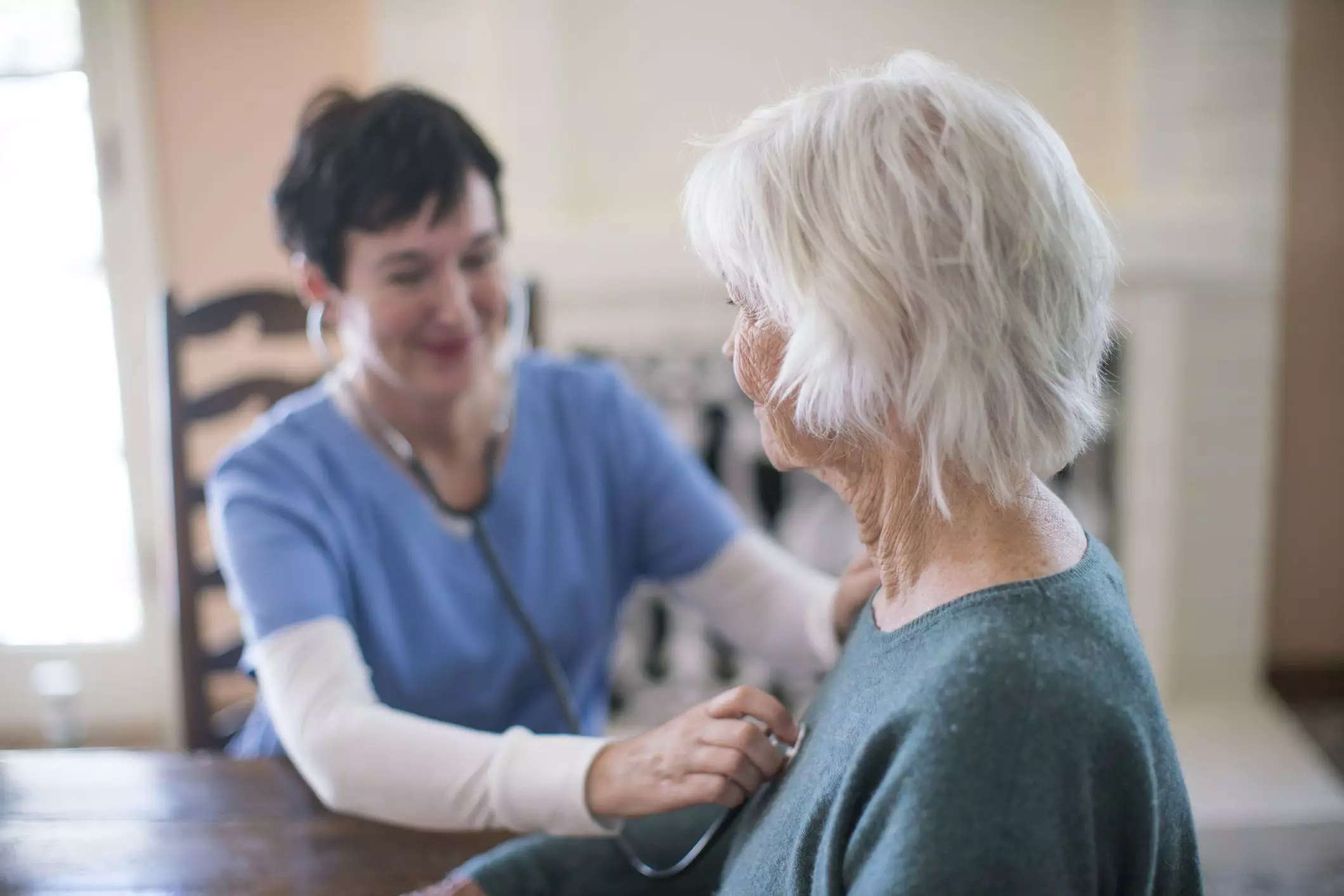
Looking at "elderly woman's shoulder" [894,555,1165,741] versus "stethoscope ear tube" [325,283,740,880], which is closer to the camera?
"elderly woman's shoulder" [894,555,1165,741]

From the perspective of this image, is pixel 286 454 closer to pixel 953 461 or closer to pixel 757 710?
pixel 757 710

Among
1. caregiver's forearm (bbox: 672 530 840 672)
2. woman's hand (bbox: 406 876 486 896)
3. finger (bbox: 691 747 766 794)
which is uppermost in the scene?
finger (bbox: 691 747 766 794)

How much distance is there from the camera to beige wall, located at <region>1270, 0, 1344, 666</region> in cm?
212

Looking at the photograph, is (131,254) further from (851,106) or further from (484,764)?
(851,106)

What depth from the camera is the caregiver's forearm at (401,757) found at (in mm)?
831

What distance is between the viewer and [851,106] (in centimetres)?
61

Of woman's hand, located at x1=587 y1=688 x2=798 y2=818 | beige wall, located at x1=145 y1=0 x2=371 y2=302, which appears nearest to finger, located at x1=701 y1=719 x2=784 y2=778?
woman's hand, located at x1=587 y1=688 x2=798 y2=818

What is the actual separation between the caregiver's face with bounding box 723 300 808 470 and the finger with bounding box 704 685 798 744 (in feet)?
0.55

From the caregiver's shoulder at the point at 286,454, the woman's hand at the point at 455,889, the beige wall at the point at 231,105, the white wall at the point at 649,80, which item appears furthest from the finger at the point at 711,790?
the beige wall at the point at 231,105

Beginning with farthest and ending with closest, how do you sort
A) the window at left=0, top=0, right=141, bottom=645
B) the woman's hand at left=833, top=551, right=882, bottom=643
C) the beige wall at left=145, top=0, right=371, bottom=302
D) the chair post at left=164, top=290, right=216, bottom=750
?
the window at left=0, top=0, right=141, bottom=645 < the beige wall at left=145, top=0, right=371, bottom=302 < the chair post at left=164, top=290, right=216, bottom=750 < the woman's hand at left=833, top=551, right=882, bottom=643

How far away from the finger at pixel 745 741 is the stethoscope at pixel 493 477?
0.21 metres

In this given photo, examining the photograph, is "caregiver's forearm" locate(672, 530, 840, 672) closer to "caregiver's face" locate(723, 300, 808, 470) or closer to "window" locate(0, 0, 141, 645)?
"caregiver's face" locate(723, 300, 808, 470)

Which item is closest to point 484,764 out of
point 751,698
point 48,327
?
point 751,698

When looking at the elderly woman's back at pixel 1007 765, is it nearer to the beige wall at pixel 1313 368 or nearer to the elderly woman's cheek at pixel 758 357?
the elderly woman's cheek at pixel 758 357
